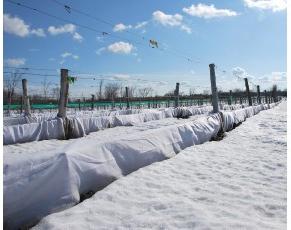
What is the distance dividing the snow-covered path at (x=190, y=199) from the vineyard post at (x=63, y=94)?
580 cm

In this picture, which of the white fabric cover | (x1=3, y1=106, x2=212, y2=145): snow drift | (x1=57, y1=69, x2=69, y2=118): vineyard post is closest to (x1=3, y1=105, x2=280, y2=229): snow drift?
the white fabric cover

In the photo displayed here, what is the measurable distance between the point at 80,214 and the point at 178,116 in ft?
59.9

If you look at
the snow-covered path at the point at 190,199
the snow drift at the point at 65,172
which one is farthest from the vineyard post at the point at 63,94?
the snow-covered path at the point at 190,199

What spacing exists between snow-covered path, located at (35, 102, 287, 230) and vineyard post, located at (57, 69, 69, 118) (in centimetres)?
580

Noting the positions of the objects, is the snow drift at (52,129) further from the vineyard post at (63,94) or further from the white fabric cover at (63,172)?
the white fabric cover at (63,172)

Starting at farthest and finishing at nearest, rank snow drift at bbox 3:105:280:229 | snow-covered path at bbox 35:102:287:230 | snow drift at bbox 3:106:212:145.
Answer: snow drift at bbox 3:106:212:145, snow drift at bbox 3:105:280:229, snow-covered path at bbox 35:102:287:230

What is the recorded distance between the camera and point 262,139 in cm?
995

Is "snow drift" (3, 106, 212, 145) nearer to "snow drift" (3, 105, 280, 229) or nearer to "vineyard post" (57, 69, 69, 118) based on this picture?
"vineyard post" (57, 69, 69, 118)

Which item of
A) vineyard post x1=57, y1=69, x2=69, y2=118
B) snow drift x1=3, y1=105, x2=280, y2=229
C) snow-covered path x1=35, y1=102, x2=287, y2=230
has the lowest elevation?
snow-covered path x1=35, y1=102, x2=287, y2=230

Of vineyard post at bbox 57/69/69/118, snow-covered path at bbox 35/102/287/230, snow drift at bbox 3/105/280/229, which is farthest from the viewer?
vineyard post at bbox 57/69/69/118

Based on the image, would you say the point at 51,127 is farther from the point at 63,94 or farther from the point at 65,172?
the point at 65,172

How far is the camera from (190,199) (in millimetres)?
4230

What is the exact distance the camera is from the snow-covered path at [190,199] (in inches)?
137

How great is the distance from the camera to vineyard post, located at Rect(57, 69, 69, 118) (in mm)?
11330
